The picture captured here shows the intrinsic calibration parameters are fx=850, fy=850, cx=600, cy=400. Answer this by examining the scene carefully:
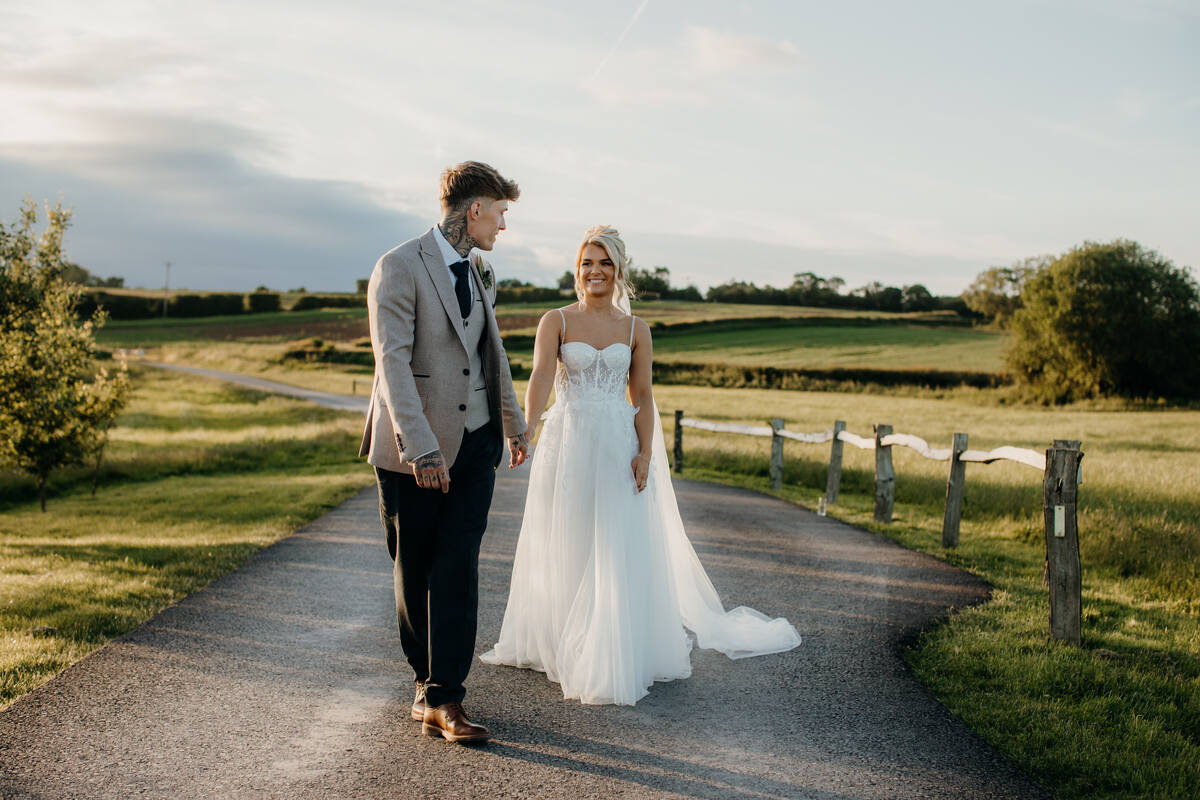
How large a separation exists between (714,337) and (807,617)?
59.7 metres

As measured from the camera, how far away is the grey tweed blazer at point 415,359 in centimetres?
369

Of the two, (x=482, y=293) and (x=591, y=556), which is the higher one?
(x=482, y=293)

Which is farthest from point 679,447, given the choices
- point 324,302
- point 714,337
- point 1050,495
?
point 324,302

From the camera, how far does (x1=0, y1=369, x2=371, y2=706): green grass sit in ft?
18.4

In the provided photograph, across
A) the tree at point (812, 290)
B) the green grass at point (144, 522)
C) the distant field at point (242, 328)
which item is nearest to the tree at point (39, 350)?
the green grass at point (144, 522)

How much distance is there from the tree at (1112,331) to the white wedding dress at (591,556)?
1937 inches

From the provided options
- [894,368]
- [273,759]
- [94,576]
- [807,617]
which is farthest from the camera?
[894,368]

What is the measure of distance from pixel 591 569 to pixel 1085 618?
414cm

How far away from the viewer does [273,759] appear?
3613 mm

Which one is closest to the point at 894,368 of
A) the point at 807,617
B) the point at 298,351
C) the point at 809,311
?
the point at 809,311

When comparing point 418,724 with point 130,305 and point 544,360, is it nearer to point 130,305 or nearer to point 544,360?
point 544,360

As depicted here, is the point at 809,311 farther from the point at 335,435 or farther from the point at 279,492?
the point at 279,492

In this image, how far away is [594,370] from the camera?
5.02 meters

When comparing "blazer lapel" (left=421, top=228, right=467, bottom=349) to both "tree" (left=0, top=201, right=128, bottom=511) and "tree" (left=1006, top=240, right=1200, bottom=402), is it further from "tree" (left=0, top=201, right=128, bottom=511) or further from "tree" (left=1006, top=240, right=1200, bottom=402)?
"tree" (left=1006, top=240, right=1200, bottom=402)
